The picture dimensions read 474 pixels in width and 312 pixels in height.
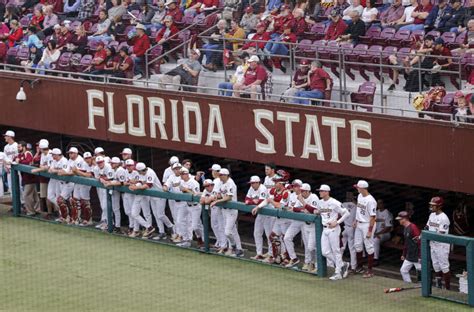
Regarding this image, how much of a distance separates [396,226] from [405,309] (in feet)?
8.14

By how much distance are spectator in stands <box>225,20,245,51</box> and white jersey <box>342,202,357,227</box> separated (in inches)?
108

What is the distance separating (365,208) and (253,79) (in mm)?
2534

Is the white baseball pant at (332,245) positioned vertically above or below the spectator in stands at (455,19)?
below

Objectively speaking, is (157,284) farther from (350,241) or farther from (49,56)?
(49,56)

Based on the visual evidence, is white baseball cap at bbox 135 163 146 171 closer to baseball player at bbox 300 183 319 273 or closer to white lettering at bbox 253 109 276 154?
white lettering at bbox 253 109 276 154

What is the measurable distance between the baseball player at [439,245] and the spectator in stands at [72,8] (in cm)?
879

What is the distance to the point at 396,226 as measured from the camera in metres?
15.1

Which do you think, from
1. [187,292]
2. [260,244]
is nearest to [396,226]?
[260,244]

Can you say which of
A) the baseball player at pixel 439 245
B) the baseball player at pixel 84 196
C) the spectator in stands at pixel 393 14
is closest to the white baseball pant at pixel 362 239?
the baseball player at pixel 439 245

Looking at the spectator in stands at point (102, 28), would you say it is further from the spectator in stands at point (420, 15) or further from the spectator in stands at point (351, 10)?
the spectator in stands at point (420, 15)

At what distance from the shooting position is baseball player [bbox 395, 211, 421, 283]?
13.6 metres

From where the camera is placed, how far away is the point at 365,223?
14.1 m

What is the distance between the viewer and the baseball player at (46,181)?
16828 mm

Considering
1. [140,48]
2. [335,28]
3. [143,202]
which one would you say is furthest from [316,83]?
[140,48]
